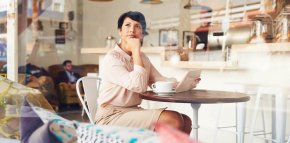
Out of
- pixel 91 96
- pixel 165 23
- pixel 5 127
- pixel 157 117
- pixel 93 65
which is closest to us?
pixel 5 127

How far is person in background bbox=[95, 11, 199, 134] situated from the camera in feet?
6.10

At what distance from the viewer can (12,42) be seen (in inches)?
157

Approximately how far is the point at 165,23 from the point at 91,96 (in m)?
4.14

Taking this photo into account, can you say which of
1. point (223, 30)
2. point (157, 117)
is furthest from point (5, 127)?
point (223, 30)

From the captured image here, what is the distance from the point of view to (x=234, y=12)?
5.37 m

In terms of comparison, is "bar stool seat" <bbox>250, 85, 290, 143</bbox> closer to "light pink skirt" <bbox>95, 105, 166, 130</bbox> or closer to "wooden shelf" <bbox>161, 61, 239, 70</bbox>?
"wooden shelf" <bbox>161, 61, 239, 70</bbox>

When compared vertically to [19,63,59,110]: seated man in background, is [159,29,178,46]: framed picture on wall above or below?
above

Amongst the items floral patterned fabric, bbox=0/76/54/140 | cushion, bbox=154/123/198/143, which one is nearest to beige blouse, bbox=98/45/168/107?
floral patterned fabric, bbox=0/76/54/140

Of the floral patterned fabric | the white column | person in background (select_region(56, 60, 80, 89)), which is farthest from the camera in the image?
person in background (select_region(56, 60, 80, 89))

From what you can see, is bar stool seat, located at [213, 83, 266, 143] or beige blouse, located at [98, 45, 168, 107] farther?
bar stool seat, located at [213, 83, 266, 143]

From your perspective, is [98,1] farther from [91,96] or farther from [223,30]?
[91,96]

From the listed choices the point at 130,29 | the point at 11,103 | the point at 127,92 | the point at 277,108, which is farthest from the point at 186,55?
the point at 11,103

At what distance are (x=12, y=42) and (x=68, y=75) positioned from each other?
7.28 ft

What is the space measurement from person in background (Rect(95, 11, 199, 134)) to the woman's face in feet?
0.18
